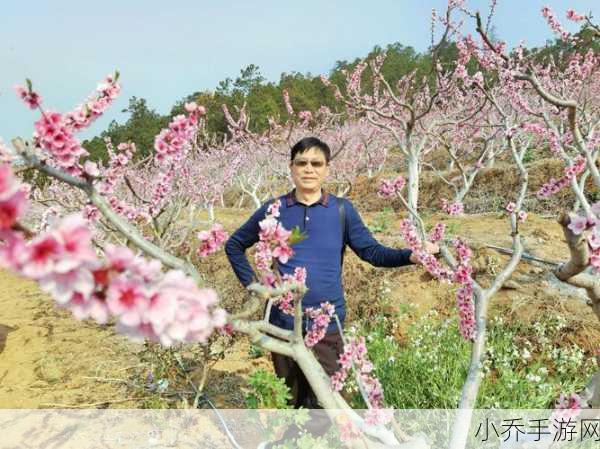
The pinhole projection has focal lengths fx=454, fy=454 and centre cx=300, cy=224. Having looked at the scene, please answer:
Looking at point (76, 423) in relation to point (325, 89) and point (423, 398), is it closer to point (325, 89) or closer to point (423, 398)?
point (423, 398)

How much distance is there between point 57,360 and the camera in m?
5.53

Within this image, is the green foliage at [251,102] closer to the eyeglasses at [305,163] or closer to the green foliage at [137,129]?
the green foliage at [137,129]

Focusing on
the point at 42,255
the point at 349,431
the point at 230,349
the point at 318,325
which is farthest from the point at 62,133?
the point at 230,349

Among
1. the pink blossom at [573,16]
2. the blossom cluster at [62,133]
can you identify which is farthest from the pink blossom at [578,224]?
the pink blossom at [573,16]

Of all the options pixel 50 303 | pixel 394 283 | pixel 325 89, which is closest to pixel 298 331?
pixel 394 283

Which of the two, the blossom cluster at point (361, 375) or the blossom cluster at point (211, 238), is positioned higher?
the blossom cluster at point (211, 238)

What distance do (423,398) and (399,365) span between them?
435 millimetres

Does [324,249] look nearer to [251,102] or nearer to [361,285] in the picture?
[361,285]

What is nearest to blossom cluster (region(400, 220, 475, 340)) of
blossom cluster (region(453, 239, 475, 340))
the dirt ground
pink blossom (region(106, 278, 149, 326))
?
blossom cluster (region(453, 239, 475, 340))

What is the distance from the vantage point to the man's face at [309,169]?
9.56 ft

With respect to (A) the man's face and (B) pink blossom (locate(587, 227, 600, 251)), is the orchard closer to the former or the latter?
(B) pink blossom (locate(587, 227, 600, 251))

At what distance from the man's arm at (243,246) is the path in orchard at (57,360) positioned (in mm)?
2209

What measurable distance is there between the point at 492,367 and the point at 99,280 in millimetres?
4218

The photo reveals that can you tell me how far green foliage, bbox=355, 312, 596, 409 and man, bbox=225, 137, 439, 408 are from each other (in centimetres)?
100
